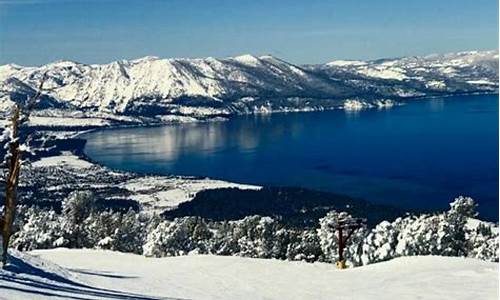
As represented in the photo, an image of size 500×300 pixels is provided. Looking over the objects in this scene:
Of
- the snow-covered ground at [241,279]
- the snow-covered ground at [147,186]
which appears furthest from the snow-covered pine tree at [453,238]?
the snow-covered ground at [147,186]

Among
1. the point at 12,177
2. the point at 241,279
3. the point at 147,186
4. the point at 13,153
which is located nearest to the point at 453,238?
the point at 241,279

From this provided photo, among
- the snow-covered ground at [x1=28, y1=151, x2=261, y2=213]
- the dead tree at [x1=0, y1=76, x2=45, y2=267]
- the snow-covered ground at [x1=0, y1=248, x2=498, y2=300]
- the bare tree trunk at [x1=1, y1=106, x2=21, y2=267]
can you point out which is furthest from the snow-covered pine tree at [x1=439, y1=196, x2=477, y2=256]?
the snow-covered ground at [x1=28, y1=151, x2=261, y2=213]

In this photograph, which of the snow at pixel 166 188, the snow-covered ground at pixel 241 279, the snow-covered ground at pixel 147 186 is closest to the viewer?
the snow-covered ground at pixel 241 279

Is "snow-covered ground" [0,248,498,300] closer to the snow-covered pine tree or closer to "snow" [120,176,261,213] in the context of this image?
the snow-covered pine tree

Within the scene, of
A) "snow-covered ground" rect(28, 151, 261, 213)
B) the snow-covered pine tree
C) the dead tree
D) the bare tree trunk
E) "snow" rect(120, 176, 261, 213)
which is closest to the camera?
the dead tree

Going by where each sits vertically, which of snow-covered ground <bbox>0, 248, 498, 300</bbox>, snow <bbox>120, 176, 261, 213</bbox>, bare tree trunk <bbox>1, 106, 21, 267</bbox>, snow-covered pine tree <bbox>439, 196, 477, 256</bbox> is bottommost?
snow <bbox>120, 176, 261, 213</bbox>

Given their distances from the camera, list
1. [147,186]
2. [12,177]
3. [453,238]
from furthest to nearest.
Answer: [147,186], [453,238], [12,177]

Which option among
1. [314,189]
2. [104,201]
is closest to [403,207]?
[314,189]

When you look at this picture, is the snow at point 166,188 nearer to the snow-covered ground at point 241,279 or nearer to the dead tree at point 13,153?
the snow-covered ground at point 241,279

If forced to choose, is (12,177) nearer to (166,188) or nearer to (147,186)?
(166,188)
